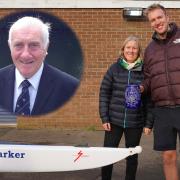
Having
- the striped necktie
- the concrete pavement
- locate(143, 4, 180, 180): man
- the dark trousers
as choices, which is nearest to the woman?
the dark trousers

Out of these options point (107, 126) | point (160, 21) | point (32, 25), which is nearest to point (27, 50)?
point (32, 25)

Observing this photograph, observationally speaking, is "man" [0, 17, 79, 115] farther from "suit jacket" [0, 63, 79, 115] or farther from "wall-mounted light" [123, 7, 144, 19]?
"wall-mounted light" [123, 7, 144, 19]

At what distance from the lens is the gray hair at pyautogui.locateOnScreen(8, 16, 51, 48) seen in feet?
33.2

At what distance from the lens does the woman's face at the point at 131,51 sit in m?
5.25

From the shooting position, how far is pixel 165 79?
15.6 ft

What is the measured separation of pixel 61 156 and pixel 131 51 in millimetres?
1335

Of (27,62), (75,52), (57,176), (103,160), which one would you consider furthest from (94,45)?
(103,160)

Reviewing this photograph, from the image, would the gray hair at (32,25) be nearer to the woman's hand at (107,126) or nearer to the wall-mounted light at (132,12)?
the wall-mounted light at (132,12)

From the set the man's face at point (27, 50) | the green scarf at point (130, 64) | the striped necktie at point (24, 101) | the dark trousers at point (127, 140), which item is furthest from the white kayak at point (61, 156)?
the man's face at point (27, 50)

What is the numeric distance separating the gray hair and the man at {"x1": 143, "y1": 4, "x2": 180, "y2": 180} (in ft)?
17.8

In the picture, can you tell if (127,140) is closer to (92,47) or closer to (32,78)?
(92,47)

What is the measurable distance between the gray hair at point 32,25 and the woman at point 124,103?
492 cm

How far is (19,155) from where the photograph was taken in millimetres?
5098

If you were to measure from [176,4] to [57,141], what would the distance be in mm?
3656
